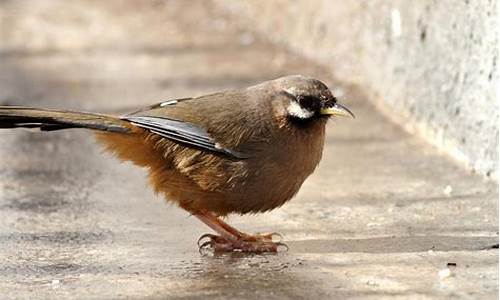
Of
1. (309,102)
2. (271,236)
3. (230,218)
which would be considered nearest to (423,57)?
(230,218)

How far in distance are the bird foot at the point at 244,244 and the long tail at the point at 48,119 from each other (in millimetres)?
622

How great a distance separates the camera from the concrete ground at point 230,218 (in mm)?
4477

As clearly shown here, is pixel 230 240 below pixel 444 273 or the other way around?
the other way around

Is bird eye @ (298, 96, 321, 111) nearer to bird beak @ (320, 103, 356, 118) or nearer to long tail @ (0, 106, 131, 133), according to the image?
bird beak @ (320, 103, 356, 118)

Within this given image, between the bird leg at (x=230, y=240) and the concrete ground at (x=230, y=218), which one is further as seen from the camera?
the bird leg at (x=230, y=240)

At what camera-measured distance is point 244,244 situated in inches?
197

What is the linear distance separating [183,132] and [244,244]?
0.55 meters

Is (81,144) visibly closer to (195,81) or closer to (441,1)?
(195,81)

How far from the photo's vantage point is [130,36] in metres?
10.2

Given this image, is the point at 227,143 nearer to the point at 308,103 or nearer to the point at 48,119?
the point at 308,103

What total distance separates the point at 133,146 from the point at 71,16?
6.16 m

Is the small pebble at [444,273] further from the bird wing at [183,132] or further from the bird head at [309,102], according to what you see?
the bird wing at [183,132]

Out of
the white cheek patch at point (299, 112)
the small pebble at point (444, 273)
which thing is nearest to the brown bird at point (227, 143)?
the white cheek patch at point (299, 112)

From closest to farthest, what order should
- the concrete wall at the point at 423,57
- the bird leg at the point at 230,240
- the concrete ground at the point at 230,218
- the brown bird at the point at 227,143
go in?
the concrete ground at the point at 230,218, the brown bird at the point at 227,143, the bird leg at the point at 230,240, the concrete wall at the point at 423,57
